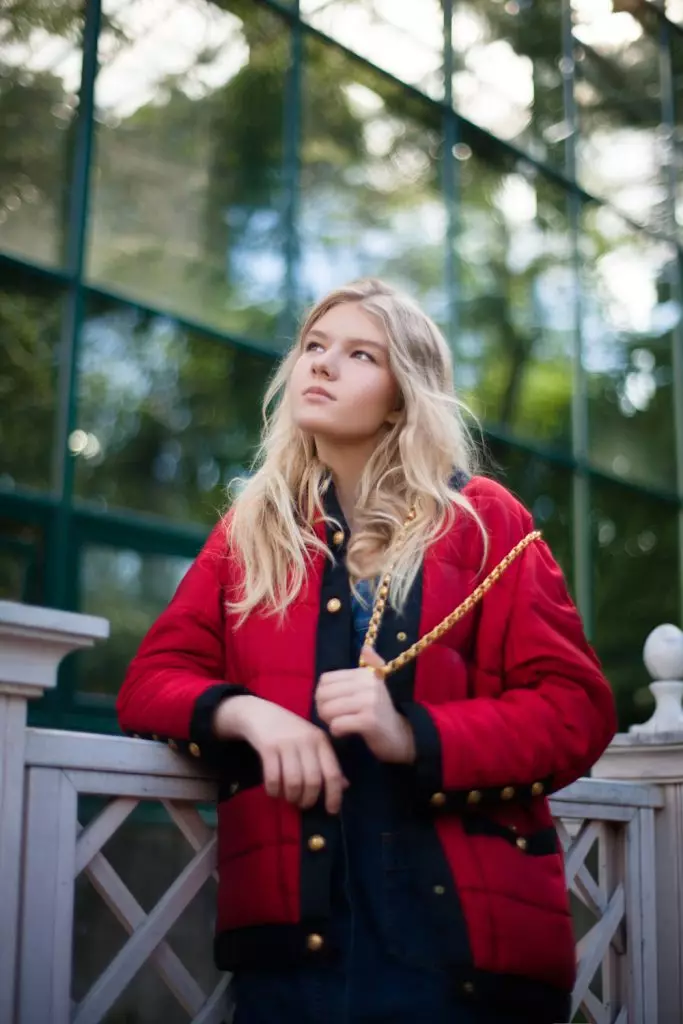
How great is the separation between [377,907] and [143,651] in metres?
0.65

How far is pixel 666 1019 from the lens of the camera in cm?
357

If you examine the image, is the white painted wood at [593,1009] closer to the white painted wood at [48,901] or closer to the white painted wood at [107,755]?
the white painted wood at [107,755]

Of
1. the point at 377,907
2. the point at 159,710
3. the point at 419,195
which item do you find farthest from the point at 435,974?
the point at 419,195

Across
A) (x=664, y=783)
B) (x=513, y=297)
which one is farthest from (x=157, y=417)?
(x=664, y=783)

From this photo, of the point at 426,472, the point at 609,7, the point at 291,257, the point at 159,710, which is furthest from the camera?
the point at 609,7

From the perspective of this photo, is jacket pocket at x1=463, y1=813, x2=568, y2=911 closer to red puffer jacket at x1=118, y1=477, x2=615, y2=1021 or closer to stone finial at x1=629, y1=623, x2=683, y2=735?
red puffer jacket at x1=118, y1=477, x2=615, y2=1021

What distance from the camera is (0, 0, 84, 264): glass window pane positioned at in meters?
6.54

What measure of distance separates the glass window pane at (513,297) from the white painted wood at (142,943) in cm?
622

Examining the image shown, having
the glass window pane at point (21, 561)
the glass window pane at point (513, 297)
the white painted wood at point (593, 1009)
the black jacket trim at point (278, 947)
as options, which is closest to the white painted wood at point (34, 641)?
the black jacket trim at point (278, 947)

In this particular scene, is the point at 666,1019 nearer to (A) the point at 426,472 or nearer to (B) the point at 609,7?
(A) the point at 426,472

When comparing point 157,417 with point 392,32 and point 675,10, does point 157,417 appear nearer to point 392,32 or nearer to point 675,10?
point 392,32

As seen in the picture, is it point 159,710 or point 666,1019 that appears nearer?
point 159,710

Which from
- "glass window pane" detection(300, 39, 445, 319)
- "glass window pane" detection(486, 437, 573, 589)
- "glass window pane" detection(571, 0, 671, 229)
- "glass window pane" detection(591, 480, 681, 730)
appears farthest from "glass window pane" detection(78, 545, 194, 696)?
"glass window pane" detection(571, 0, 671, 229)

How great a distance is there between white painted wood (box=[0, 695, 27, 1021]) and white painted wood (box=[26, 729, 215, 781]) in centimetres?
7
